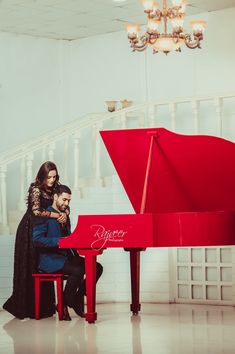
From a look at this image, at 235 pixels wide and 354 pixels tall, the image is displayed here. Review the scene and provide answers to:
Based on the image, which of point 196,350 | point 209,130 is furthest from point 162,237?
point 209,130

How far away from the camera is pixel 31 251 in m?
9.11

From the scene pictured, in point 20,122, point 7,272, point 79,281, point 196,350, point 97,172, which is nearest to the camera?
point 196,350

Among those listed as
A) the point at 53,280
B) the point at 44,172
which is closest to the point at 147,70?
the point at 44,172

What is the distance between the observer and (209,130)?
11750 mm

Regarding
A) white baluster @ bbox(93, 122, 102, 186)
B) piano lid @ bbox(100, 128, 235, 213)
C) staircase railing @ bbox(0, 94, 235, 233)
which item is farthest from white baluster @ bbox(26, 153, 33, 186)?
piano lid @ bbox(100, 128, 235, 213)

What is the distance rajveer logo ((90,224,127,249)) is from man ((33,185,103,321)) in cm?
108

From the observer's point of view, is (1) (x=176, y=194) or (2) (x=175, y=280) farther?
(2) (x=175, y=280)

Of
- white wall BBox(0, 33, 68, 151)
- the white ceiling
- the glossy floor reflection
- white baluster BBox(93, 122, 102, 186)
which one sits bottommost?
the glossy floor reflection

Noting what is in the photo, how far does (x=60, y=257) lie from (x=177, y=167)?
186 centimetres

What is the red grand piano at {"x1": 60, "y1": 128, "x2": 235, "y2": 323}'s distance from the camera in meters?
6.95

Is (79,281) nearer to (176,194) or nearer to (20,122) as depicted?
(176,194)

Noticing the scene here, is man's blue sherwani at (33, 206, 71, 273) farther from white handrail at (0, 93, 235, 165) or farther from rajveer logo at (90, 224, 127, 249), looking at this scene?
white handrail at (0, 93, 235, 165)

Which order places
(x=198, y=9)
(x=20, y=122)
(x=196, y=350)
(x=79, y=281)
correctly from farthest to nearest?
1. (x=20, y=122)
2. (x=198, y=9)
3. (x=79, y=281)
4. (x=196, y=350)

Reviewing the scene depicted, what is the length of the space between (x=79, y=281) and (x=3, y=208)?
6.65ft
